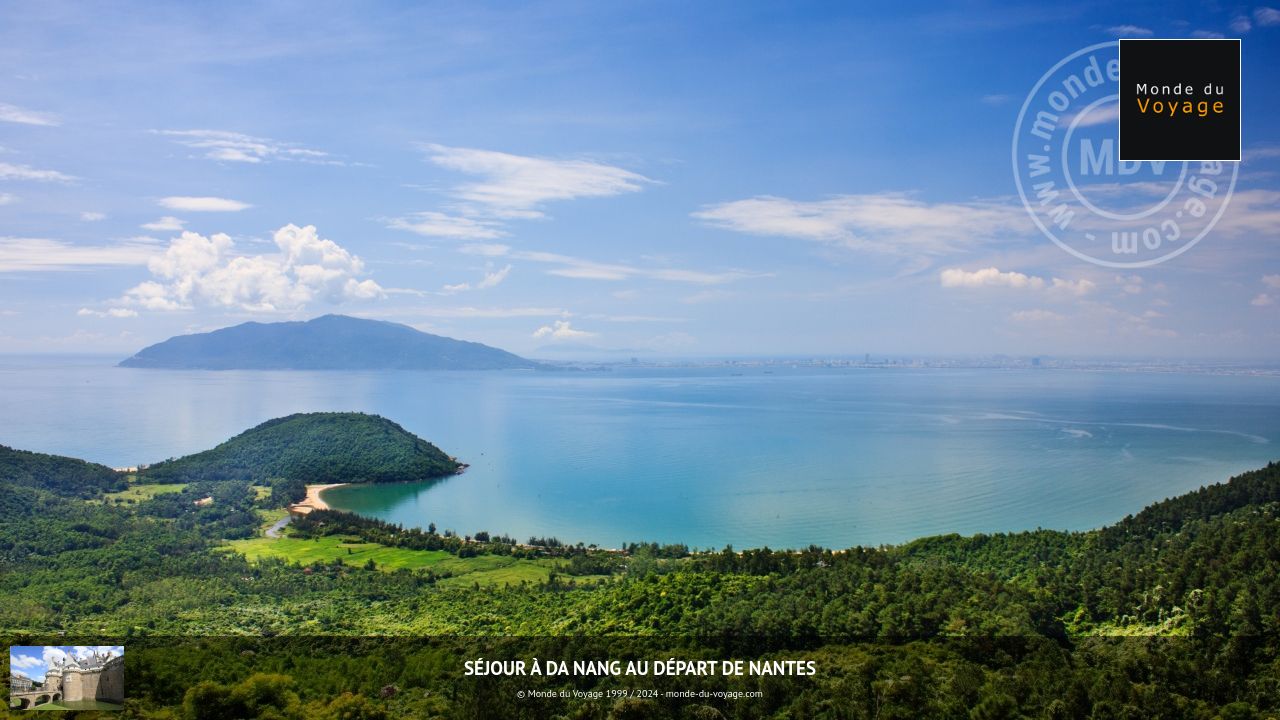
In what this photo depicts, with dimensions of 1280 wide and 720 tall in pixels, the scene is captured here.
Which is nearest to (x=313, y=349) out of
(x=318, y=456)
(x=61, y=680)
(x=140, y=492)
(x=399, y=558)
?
(x=318, y=456)

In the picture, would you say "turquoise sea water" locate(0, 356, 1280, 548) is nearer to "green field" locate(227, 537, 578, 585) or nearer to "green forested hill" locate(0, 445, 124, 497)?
"green field" locate(227, 537, 578, 585)

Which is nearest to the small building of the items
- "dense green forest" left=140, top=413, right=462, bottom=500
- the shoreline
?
the shoreline

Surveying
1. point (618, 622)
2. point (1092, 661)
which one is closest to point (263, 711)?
point (618, 622)

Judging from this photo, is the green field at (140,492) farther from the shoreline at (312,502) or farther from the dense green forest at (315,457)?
the shoreline at (312,502)

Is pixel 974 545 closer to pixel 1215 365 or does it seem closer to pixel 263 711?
pixel 263 711

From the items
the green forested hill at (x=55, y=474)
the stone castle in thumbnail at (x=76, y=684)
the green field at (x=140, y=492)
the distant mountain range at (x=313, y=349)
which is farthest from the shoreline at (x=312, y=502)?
the distant mountain range at (x=313, y=349)

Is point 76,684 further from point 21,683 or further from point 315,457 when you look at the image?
point 315,457
